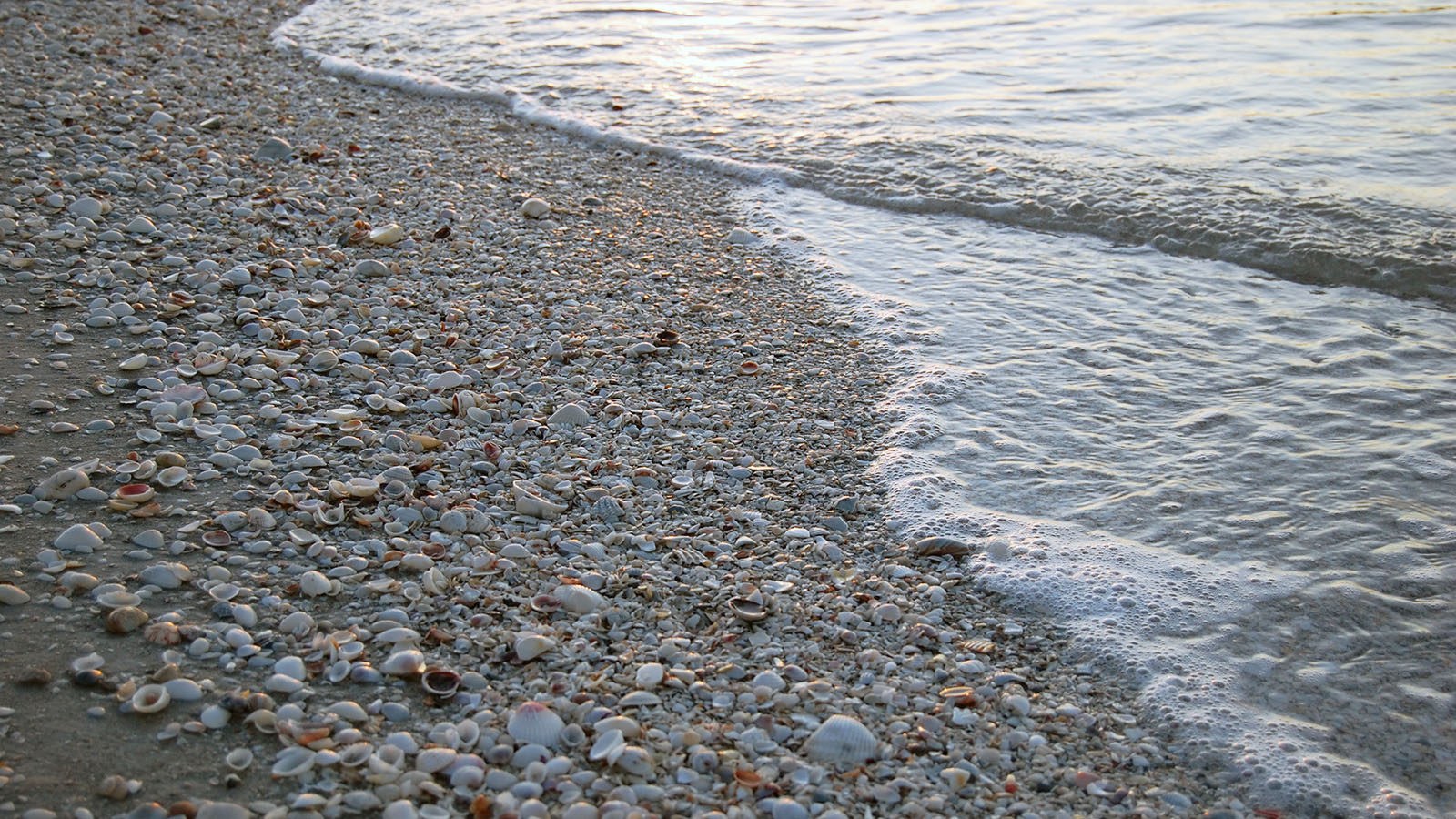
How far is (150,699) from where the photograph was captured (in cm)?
212

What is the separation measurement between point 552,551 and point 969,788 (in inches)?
48.8

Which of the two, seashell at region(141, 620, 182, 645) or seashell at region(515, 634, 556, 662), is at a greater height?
seashell at region(141, 620, 182, 645)

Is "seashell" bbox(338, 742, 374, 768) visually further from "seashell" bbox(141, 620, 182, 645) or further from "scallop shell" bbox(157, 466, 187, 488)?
"scallop shell" bbox(157, 466, 187, 488)

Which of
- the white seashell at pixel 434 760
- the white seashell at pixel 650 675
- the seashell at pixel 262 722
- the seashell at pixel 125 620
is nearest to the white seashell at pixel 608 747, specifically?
the white seashell at pixel 650 675

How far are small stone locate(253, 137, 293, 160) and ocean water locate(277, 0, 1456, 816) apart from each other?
172cm

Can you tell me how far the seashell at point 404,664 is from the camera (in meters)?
2.32

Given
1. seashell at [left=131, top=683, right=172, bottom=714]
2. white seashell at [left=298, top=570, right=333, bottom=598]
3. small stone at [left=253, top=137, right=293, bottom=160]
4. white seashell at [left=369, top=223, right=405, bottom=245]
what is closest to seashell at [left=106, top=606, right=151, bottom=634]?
seashell at [left=131, top=683, right=172, bottom=714]

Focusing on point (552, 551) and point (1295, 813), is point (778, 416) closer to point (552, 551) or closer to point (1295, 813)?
point (552, 551)

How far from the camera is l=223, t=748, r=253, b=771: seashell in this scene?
2018 millimetres

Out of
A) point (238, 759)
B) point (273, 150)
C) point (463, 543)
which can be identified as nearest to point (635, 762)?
point (238, 759)

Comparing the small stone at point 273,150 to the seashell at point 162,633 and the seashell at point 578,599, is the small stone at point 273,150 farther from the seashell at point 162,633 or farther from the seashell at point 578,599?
the seashell at point 578,599

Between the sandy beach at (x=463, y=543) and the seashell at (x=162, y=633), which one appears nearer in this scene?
the sandy beach at (x=463, y=543)

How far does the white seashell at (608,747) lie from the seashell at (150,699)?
0.88m

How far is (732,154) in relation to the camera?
20.2 ft
